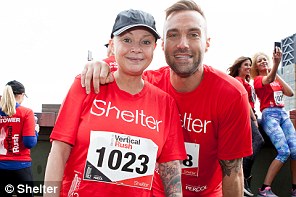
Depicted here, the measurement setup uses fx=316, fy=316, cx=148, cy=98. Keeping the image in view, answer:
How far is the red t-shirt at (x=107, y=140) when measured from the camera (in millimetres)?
1897

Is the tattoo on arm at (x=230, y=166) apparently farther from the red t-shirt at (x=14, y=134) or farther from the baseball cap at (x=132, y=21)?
the red t-shirt at (x=14, y=134)

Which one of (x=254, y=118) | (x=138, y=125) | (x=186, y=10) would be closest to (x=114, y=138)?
(x=138, y=125)

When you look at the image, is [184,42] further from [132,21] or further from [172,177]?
[172,177]

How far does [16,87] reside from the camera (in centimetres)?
500

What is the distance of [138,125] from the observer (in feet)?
6.62

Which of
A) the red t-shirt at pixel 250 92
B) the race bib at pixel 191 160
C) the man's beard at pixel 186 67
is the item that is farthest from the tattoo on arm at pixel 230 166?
the red t-shirt at pixel 250 92

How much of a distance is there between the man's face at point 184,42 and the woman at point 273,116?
2682 millimetres

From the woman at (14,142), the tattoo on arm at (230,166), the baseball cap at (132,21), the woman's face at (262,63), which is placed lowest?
the woman at (14,142)

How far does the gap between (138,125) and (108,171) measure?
1.11ft

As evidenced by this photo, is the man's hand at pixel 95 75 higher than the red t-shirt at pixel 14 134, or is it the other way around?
the man's hand at pixel 95 75

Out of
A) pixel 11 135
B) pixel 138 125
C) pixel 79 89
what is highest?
pixel 79 89

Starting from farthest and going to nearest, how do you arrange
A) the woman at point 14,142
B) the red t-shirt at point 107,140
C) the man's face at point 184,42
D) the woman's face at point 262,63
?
1. the woman's face at point 262,63
2. the woman at point 14,142
3. the man's face at point 184,42
4. the red t-shirt at point 107,140

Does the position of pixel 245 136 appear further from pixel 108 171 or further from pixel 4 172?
pixel 4 172

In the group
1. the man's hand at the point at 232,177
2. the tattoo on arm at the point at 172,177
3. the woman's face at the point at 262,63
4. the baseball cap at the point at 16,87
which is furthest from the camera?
the woman's face at the point at 262,63
